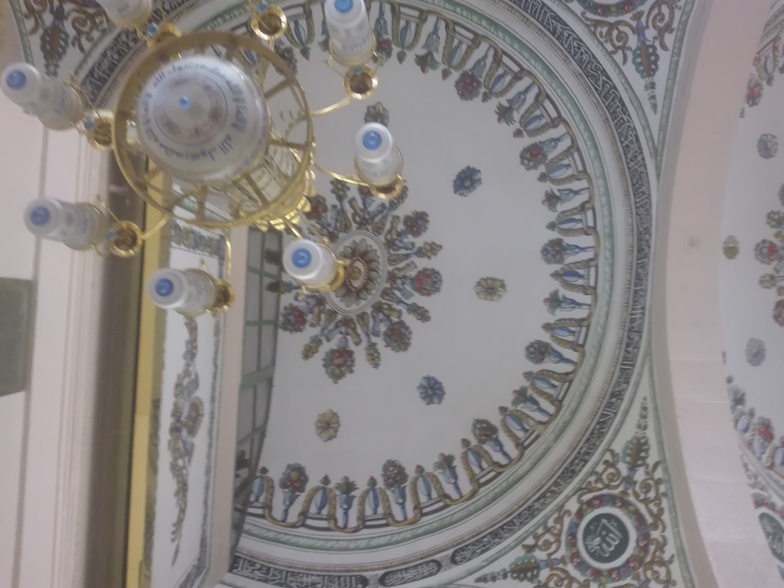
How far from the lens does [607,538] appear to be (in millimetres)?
3500

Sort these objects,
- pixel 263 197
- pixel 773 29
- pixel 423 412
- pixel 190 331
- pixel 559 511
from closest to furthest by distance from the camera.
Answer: pixel 263 197 < pixel 190 331 < pixel 559 511 < pixel 773 29 < pixel 423 412

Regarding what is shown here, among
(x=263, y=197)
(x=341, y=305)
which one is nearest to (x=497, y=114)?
(x=341, y=305)

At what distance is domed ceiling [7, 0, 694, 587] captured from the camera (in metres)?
3.40

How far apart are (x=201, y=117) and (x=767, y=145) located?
13.1 feet

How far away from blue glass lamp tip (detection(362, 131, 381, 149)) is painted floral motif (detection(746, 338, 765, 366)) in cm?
362

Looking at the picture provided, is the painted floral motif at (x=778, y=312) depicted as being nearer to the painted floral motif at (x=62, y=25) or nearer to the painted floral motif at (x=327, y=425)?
the painted floral motif at (x=327, y=425)

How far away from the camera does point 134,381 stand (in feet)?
7.77

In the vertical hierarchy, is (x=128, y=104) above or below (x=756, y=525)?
above

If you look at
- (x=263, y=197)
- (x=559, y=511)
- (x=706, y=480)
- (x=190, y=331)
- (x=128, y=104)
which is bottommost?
(x=559, y=511)

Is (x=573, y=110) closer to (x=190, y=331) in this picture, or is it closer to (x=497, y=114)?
(x=497, y=114)

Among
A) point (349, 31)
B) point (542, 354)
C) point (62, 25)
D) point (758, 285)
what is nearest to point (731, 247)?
point (758, 285)

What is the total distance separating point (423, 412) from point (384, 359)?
18.1 inches

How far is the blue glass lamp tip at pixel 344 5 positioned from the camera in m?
1.80

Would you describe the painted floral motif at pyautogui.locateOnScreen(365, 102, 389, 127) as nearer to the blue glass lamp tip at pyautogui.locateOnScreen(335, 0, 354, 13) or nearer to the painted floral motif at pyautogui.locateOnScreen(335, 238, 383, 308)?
the painted floral motif at pyautogui.locateOnScreen(335, 238, 383, 308)
